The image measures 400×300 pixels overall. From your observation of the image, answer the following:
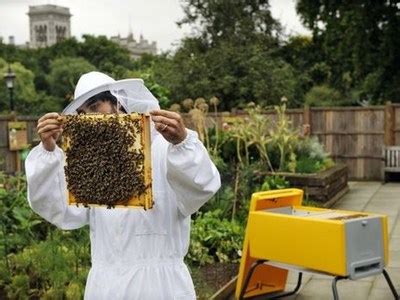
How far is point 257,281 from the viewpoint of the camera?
19.8 ft

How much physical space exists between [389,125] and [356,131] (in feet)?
2.61

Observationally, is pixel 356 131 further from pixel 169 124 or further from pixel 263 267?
pixel 169 124

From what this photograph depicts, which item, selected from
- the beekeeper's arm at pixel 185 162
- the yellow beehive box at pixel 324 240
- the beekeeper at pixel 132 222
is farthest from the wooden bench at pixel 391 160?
the beekeeper's arm at pixel 185 162

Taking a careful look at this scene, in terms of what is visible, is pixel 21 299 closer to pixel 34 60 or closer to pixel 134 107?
pixel 134 107

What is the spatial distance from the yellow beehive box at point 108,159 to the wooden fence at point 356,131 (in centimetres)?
1353

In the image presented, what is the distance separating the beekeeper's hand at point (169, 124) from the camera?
7.48ft

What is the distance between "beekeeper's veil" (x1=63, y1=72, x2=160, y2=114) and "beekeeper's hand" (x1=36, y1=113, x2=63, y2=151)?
0.40 ft

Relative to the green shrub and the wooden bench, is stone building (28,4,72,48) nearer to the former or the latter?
the wooden bench

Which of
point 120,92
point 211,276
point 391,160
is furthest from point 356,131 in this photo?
point 120,92

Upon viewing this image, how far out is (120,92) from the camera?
263 centimetres

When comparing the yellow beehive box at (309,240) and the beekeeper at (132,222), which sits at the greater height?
the beekeeper at (132,222)

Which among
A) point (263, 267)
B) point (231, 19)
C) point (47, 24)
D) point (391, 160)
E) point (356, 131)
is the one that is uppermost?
point (47, 24)

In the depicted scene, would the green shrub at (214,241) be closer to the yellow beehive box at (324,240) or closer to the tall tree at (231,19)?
the yellow beehive box at (324,240)

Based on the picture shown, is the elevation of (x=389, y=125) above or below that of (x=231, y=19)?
below
